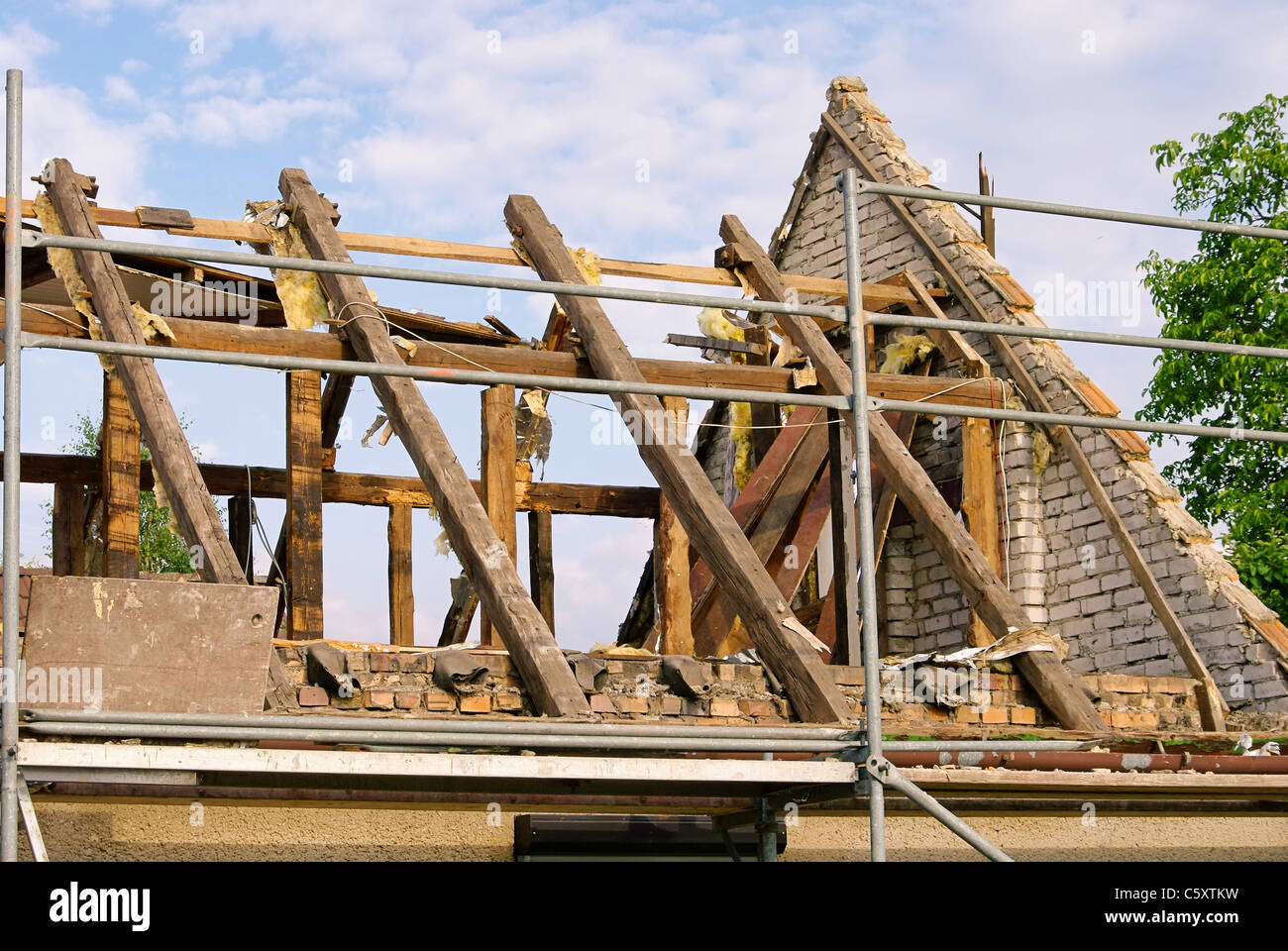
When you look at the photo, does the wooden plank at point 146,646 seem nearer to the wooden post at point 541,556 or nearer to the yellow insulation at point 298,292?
the yellow insulation at point 298,292

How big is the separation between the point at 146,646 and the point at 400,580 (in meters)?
5.76

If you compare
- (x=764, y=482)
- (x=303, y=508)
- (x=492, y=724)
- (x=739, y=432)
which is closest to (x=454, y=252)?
(x=303, y=508)

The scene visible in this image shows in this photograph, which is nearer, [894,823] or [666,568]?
[894,823]

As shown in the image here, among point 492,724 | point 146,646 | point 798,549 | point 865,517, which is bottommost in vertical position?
point 492,724

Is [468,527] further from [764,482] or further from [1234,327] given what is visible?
[1234,327]

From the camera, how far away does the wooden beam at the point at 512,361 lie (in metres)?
7.97

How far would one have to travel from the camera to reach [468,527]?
684 cm

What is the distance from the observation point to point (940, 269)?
1042 centimetres

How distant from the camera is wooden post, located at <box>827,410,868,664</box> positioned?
8344mm

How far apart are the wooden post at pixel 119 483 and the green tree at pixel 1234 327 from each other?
9.51 m

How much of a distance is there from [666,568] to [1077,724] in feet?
9.27

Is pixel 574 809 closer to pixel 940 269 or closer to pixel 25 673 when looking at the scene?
pixel 25 673

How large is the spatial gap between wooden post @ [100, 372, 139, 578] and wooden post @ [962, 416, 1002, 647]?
15.7 feet
